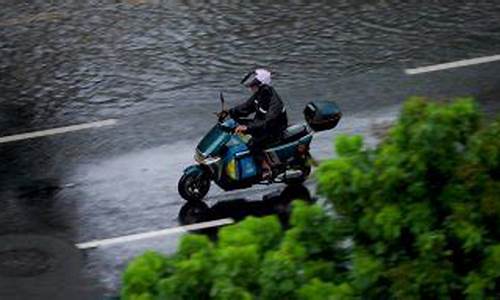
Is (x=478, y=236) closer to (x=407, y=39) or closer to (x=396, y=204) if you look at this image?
(x=396, y=204)

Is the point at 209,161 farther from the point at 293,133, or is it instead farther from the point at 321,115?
the point at 321,115

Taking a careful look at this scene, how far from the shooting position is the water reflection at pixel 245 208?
13836mm

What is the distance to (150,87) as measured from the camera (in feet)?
57.1

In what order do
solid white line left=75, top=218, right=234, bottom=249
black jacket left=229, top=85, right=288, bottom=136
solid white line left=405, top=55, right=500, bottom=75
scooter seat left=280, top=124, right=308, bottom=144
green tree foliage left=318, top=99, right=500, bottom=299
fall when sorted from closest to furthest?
green tree foliage left=318, top=99, right=500, bottom=299 → solid white line left=75, top=218, right=234, bottom=249 → black jacket left=229, top=85, right=288, bottom=136 → scooter seat left=280, top=124, right=308, bottom=144 → solid white line left=405, top=55, right=500, bottom=75

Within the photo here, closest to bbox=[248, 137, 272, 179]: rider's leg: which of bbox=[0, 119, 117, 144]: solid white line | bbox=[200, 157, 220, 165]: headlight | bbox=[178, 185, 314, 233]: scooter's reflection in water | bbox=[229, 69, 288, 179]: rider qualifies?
bbox=[229, 69, 288, 179]: rider

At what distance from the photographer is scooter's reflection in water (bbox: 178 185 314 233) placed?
1384 cm

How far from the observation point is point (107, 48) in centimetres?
1875

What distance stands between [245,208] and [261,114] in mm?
1260

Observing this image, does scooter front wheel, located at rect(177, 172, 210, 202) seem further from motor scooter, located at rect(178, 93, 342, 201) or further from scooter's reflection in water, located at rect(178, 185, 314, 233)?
scooter's reflection in water, located at rect(178, 185, 314, 233)

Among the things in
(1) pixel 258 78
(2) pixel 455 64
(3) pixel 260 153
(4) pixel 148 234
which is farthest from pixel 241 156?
(2) pixel 455 64

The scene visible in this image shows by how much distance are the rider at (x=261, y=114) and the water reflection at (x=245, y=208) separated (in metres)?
0.54

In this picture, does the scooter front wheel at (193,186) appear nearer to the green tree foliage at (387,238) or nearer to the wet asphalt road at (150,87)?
the wet asphalt road at (150,87)

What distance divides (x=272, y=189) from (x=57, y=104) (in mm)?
4388

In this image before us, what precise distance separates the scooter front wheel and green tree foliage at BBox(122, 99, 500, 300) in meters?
6.89
